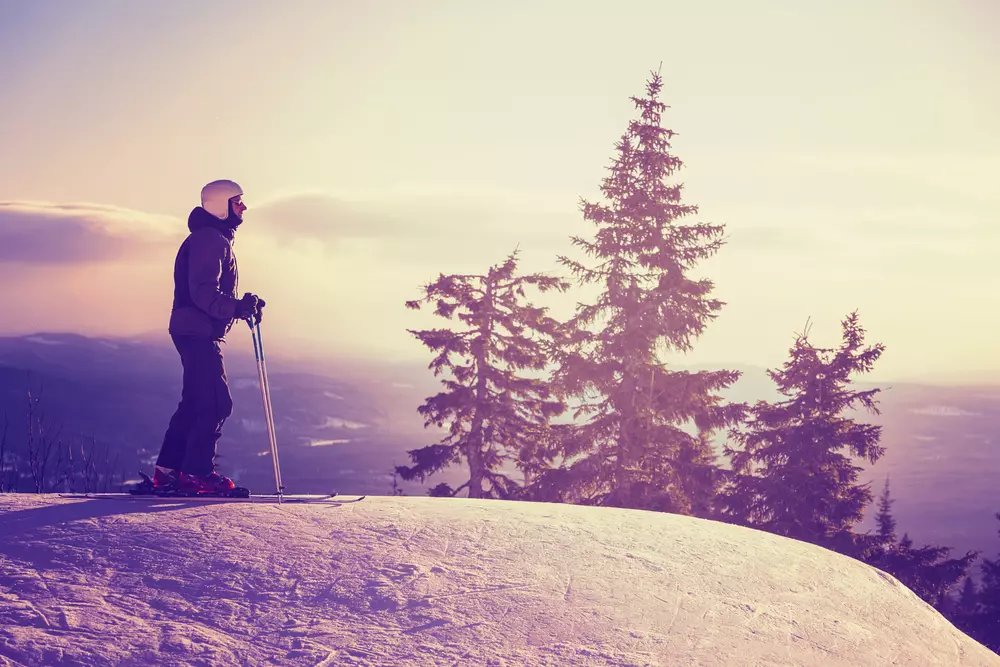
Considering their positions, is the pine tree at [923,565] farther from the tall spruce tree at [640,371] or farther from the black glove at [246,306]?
the black glove at [246,306]

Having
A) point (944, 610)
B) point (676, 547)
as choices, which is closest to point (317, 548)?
point (676, 547)

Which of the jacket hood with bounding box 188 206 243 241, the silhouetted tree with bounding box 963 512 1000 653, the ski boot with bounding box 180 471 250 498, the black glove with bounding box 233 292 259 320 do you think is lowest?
the silhouetted tree with bounding box 963 512 1000 653

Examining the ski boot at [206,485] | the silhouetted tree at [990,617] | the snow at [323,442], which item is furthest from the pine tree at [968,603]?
the snow at [323,442]

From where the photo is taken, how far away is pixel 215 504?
7477mm

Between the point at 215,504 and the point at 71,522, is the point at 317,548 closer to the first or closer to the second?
the point at 215,504

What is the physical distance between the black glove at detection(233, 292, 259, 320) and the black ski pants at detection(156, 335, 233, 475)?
0.46 meters

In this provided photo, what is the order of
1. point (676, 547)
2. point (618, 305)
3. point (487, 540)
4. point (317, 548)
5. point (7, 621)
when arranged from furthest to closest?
point (618, 305)
point (676, 547)
point (487, 540)
point (317, 548)
point (7, 621)

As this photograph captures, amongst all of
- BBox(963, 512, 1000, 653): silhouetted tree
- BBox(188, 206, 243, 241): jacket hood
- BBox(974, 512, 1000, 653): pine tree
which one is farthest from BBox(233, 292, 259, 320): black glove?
BBox(963, 512, 1000, 653): silhouetted tree

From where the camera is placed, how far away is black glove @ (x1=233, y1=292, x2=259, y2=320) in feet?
24.3

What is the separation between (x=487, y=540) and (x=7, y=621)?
11.9ft

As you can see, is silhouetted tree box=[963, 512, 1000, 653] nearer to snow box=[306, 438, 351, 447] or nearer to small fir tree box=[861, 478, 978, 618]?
small fir tree box=[861, 478, 978, 618]

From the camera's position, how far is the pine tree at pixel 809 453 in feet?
67.8

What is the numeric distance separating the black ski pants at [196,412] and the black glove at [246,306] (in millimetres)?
456

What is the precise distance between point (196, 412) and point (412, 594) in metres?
3.14
